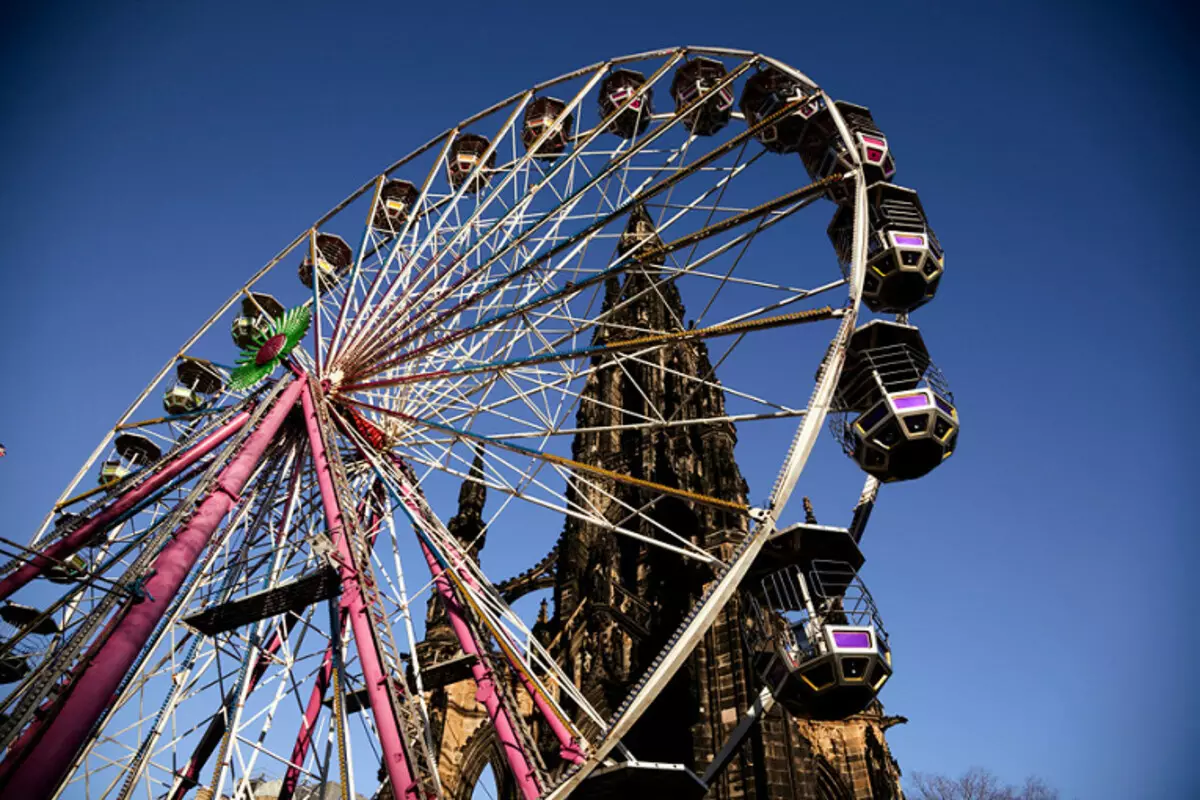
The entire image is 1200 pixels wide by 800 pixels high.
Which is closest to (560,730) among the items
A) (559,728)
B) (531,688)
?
(559,728)

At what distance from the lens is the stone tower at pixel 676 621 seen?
1797 cm

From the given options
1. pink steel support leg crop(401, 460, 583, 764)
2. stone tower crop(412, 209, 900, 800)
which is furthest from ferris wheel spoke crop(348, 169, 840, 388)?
pink steel support leg crop(401, 460, 583, 764)

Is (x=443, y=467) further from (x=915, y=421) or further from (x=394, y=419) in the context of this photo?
(x=915, y=421)

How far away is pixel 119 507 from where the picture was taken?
1413 centimetres

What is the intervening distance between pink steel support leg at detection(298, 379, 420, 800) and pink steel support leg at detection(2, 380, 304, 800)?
1.56 m

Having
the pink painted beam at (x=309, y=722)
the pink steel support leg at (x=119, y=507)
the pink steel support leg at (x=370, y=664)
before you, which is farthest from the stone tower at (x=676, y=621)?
the pink steel support leg at (x=119, y=507)

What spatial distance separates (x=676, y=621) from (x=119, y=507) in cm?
1567

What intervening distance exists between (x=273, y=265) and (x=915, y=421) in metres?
18.0

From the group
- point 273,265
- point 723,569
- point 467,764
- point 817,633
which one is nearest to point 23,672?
point 273,265

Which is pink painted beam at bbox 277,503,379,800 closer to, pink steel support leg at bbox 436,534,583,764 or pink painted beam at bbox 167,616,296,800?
pink painted beam at bbox 167,616,296,800

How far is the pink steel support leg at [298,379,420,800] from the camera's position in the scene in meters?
10.4

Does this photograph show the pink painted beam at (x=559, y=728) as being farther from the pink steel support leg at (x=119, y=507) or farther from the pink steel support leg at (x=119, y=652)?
the pink steel support leg at (x=119, y=507)

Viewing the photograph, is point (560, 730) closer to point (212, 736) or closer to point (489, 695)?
Answer: point (489, 695)

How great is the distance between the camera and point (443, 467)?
642 inches
